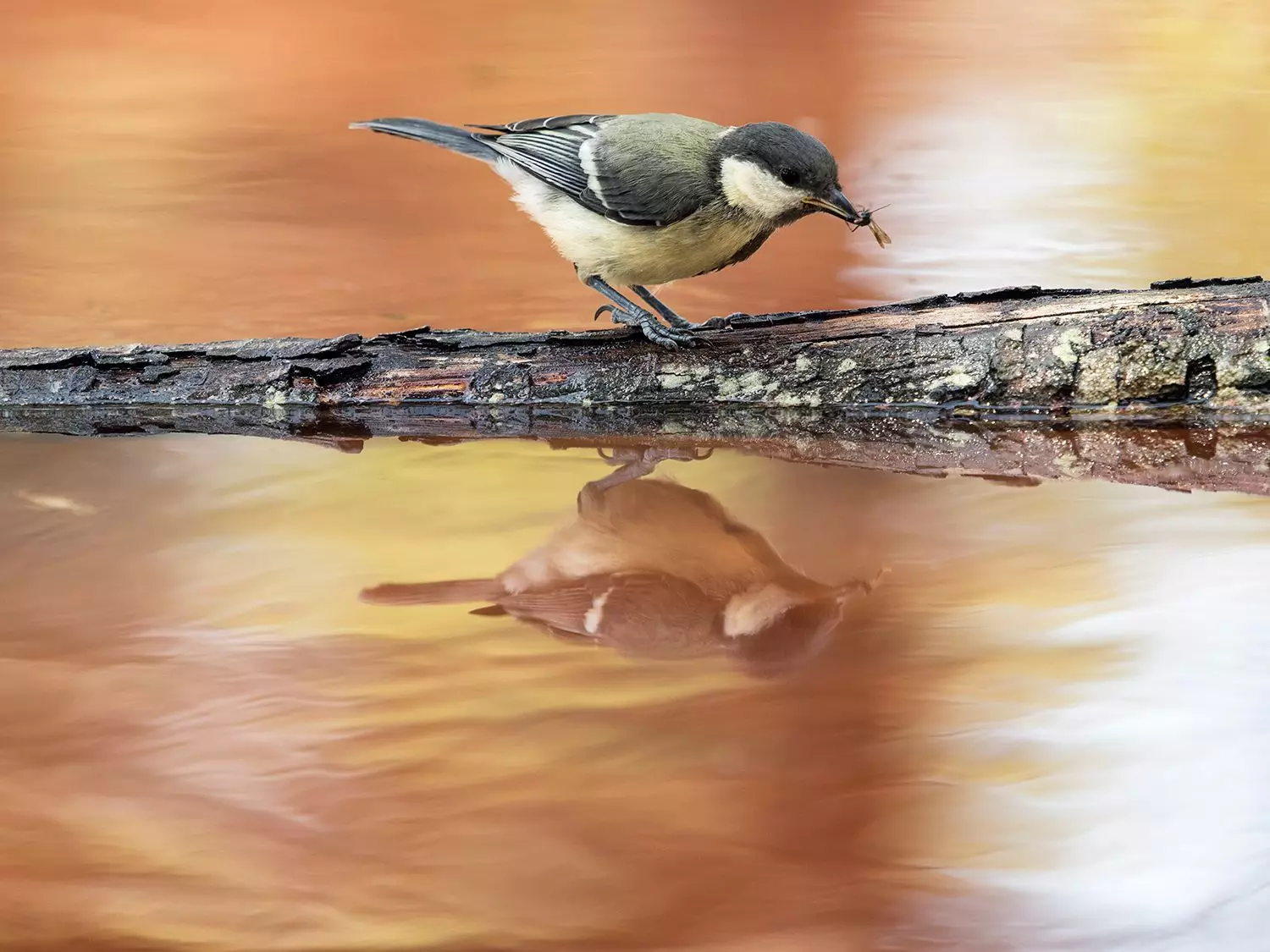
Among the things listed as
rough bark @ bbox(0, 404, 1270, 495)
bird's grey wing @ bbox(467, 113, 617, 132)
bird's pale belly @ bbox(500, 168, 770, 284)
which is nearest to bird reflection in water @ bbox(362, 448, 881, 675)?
rough bark @ bbox(0, 404, 1270, 495)

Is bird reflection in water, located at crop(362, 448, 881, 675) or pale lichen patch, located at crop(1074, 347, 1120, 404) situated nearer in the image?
bird reflection in water, located at crop(362, 448, 881, 675)

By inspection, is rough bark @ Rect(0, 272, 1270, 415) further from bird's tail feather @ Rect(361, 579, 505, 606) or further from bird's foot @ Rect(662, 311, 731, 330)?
bird's tail feather @ Rect(361, 579, 505, 606)

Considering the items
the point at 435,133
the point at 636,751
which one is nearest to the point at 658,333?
the point at 435,133

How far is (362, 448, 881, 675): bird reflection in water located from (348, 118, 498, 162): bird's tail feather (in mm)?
1130

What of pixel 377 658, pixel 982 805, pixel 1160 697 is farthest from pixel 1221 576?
pixel 377 658

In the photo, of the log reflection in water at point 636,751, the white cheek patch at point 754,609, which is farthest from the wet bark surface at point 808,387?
the white cheek patch at point 754,609

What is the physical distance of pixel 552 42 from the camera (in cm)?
515

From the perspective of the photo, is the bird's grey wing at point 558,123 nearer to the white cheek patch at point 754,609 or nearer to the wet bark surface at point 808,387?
the wet bark surface at point 808,387

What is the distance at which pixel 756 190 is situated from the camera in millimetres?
2475

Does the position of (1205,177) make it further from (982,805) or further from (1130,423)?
(982,805)

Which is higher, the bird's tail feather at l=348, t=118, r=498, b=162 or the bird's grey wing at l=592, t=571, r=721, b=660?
the bird's tail feather at l=348, t=118, r=498, b=162

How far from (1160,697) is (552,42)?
435 centimetres

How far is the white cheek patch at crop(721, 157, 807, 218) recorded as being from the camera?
2.46 meters

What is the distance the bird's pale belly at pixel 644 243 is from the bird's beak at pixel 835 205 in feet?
0.42
